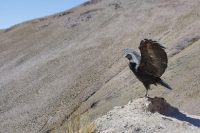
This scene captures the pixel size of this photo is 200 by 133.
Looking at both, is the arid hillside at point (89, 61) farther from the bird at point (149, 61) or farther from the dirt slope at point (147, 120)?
the dirt slope at point (147, 120)

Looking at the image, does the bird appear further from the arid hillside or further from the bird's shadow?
the arid hillside

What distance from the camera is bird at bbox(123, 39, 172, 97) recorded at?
1037 centimetres

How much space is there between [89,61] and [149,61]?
2370cm

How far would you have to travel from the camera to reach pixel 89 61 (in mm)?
34250

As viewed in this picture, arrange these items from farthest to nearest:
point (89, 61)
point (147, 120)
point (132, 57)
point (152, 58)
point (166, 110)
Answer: point (89, 61)
point (132, 57)
point (166, 110)
point (152, 58)
point (147, 120)

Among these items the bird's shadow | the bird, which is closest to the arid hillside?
the bird

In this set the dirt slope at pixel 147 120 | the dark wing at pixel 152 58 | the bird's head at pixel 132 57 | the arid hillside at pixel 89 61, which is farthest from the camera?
the arid hillside at pixel 89 61

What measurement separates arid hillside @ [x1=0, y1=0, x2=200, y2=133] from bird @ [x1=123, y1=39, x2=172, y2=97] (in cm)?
688

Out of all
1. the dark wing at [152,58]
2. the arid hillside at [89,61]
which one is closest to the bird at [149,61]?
the dark wing at [152,58]

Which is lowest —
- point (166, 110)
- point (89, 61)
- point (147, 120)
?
point (89, 61)

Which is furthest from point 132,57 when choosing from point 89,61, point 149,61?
point 89,61

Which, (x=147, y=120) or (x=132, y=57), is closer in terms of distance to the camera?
(x=147, y=120)

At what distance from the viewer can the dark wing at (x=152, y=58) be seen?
1035 centimetres

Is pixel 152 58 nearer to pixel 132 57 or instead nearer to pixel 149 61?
pixel 149 61
